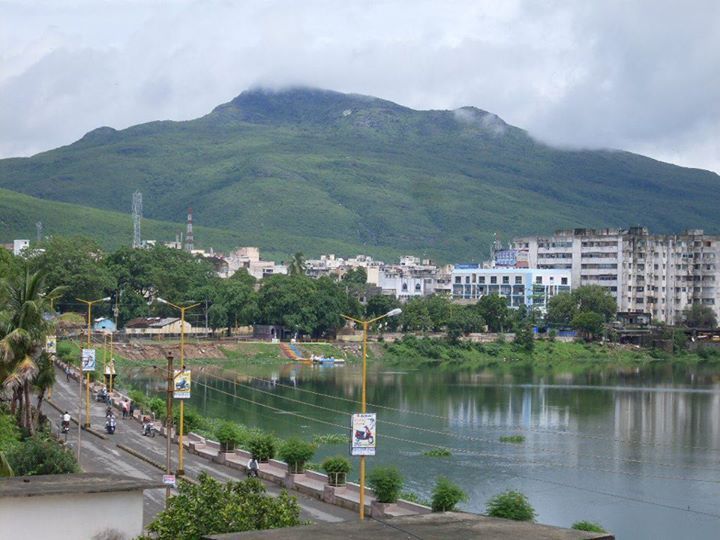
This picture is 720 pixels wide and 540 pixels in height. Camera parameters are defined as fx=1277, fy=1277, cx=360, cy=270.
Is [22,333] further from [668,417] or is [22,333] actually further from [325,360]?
[325,360]

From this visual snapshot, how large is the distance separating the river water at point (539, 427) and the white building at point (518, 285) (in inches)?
1444

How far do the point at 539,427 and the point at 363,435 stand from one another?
4084 cm

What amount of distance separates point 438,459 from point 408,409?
20.8m

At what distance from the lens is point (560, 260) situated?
152 metres

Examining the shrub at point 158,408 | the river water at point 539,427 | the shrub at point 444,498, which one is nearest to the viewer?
the shrub at point 444,498

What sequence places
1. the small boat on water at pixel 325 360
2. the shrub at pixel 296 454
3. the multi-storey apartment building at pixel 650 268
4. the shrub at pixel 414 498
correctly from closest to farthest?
the shrub at pixel 414 498 → the shrub at pixel 296 454 → the small boat on water at pixel 325 360 → the multi-storey apartment building at pixel 650 268

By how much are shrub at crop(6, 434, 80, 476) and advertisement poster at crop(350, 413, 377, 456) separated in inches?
311

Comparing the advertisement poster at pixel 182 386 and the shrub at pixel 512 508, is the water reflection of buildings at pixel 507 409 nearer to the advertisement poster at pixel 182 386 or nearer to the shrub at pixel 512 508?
the advertisement poster at pixel 182 386

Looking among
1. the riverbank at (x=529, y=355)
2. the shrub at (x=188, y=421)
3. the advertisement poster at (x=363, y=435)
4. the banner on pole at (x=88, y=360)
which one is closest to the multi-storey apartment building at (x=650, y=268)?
the riverbank at (x=529, y=355)

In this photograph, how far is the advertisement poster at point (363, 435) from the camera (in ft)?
91.5

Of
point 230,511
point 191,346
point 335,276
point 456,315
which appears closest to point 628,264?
point 456,315

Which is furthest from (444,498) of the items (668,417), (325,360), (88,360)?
(325,360)

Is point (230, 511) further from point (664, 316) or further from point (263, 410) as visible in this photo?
point (664, 316)

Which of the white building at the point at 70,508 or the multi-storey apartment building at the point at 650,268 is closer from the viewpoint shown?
the white building at the point at 70,508
